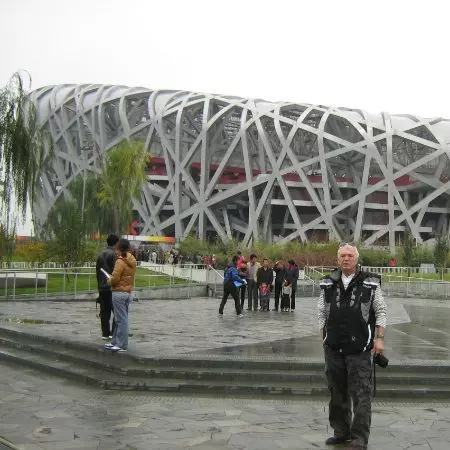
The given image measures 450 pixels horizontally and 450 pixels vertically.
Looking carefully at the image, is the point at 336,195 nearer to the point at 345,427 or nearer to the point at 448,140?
the point at 448,140

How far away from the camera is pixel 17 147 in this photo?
63.4 ft

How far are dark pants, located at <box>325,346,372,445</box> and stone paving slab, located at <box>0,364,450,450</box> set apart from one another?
0.30 meters

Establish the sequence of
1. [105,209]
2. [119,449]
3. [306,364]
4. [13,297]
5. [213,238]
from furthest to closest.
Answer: [213,238]
[105,209]
[13,297]
[306,364]
[119,449]

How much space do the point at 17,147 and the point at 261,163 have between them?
44.2 meters

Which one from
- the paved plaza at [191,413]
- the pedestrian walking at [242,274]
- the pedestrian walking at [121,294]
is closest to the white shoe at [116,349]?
the pedestrian walking at [121,294]

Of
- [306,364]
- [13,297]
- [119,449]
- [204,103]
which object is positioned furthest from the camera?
[204,103]

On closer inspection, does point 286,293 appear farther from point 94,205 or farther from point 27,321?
point 94,205

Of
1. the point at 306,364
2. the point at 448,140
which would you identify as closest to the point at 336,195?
the point at 448,140

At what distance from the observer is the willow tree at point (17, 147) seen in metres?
19.3

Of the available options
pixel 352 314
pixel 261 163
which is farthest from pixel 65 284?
pixel 261 163

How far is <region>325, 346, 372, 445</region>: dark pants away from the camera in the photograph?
525cm

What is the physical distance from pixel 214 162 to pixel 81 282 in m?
48.0

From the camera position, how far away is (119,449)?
5445mm

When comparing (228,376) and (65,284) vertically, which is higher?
(65,284)
